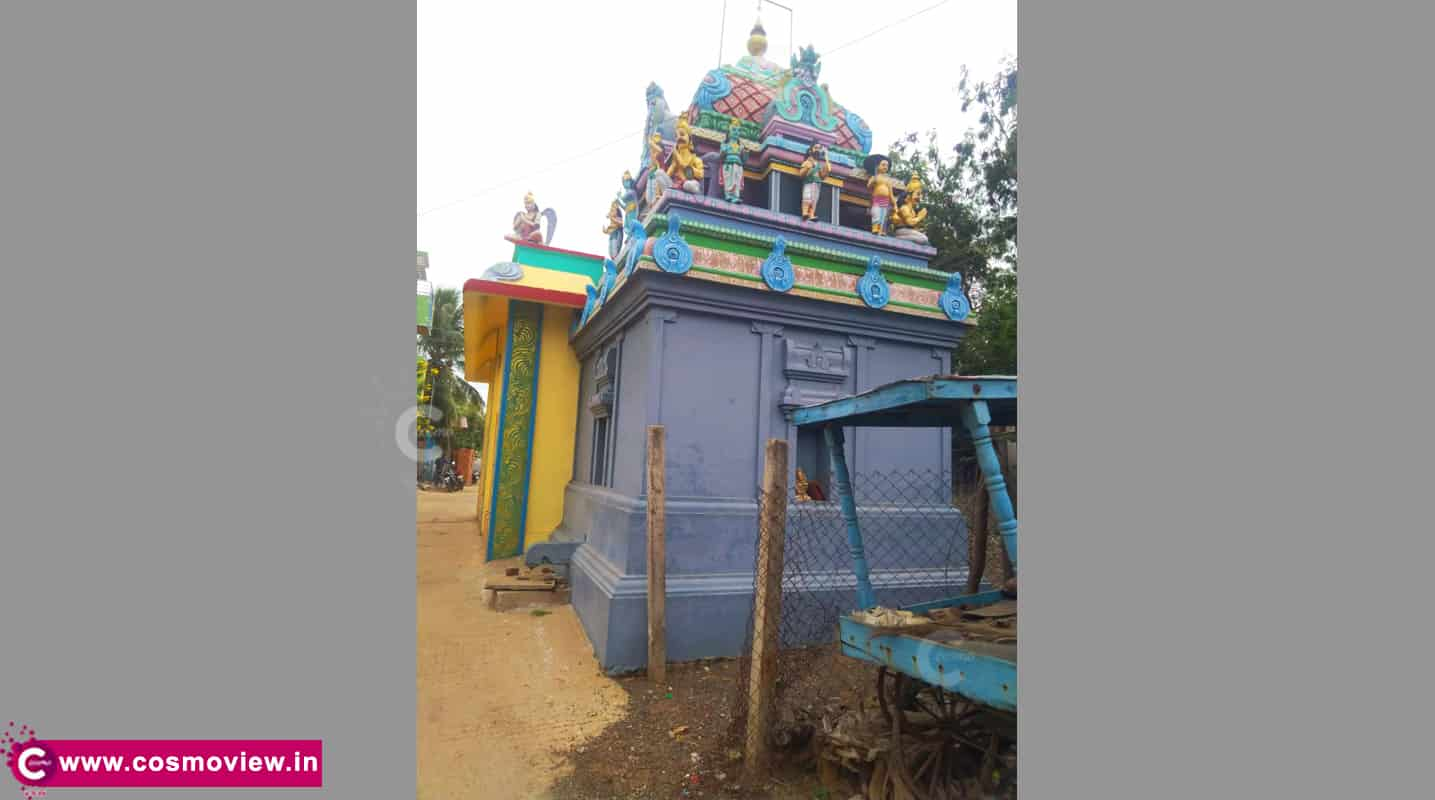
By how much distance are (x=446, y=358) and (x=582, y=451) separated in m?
17.2

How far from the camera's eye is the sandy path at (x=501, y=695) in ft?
13.7

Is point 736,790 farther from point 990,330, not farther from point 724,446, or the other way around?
point 990,330

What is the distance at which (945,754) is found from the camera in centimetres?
346

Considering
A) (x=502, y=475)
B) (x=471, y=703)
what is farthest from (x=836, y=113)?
(x=471, y=703)

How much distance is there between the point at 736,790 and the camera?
3.95 m

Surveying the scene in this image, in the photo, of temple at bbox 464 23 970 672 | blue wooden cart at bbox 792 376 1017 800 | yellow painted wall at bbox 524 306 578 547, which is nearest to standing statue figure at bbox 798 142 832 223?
temple at bbox 464 23 970 672

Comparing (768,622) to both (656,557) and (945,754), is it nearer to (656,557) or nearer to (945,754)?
A: (945,754)

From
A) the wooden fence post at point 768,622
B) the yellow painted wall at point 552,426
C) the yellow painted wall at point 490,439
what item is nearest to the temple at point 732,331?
the yellow painted wall at point 552,426

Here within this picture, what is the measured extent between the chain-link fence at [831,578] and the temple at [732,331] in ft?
0.62

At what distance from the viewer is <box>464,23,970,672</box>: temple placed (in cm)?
644

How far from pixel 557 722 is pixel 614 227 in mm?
7921

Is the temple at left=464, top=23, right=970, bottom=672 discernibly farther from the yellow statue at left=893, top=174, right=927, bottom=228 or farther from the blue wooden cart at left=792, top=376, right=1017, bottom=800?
the blue wooden cart at left=792, top=376, right=1017, bottom=800

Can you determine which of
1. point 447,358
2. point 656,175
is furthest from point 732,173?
point 447,358

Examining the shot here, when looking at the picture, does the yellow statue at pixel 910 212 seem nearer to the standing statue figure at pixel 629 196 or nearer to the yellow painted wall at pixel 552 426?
the standing statue figure at pixel 629 196
